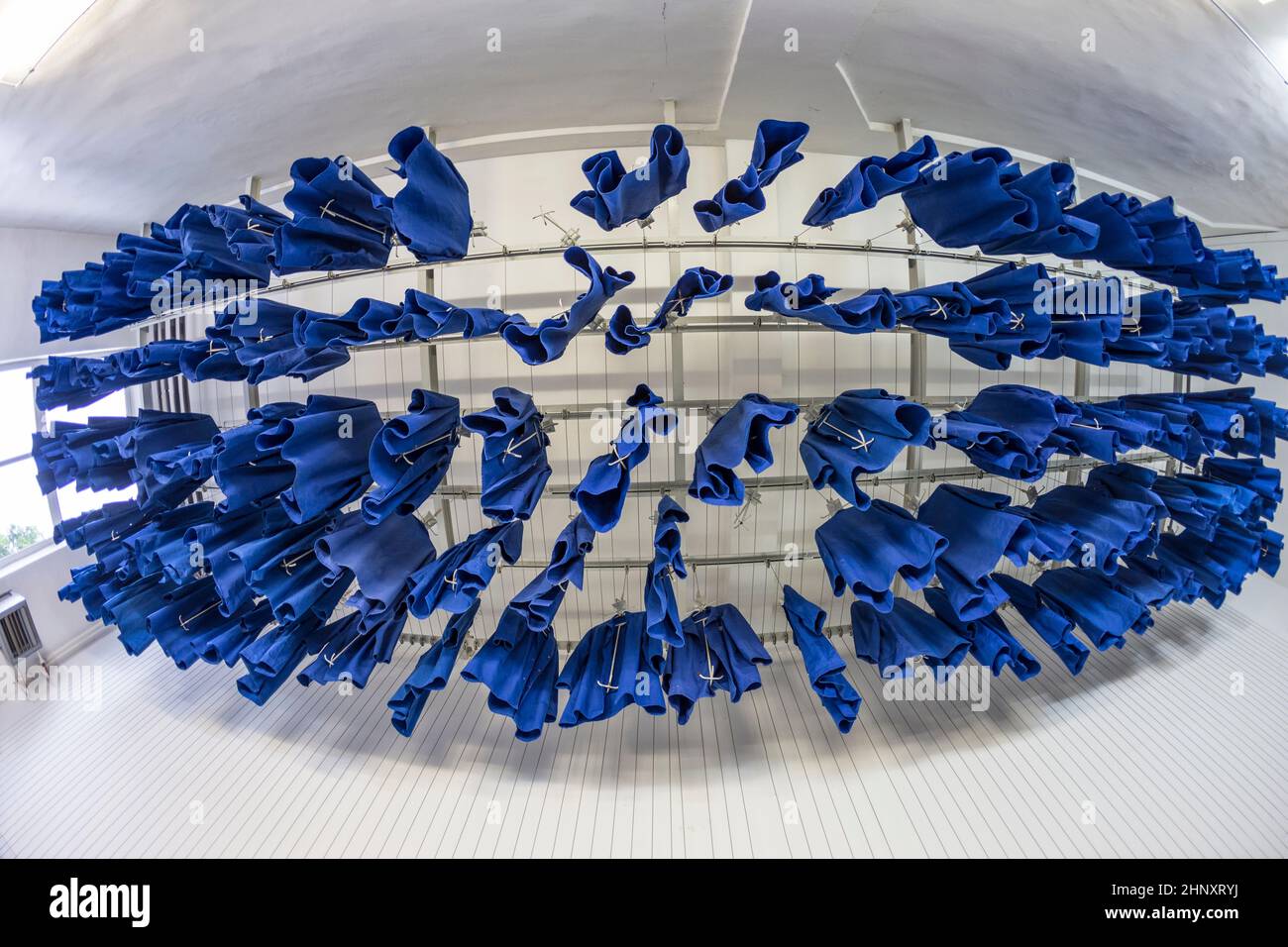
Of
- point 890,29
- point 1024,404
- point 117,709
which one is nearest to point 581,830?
point 1024,404

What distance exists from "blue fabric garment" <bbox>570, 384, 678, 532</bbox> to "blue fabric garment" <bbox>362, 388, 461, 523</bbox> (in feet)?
1.67

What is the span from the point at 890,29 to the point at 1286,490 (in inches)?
120

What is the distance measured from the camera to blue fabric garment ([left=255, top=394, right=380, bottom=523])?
1560 millimetres

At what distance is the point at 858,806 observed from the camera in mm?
1700

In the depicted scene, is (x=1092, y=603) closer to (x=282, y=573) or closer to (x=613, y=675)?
(x=613, y=675)

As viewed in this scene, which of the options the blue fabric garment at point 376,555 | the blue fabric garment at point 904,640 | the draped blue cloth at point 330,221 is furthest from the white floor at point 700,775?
the draped blue cloth at point 330,221

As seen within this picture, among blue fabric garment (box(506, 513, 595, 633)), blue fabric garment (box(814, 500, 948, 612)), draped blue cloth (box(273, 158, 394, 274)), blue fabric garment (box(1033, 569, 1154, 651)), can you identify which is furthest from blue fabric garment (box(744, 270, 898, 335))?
blue fabric garment (box(1033, 569, 1154, 651))

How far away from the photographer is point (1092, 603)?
1.94 metres

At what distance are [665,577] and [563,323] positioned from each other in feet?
2.68

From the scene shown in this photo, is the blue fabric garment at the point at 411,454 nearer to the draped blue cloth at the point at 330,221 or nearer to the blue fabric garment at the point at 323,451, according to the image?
the blue fabric garment at the point at 323,451

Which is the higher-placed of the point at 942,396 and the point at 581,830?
the point at 942,396

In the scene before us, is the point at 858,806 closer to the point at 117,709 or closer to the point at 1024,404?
the point at 1024,404

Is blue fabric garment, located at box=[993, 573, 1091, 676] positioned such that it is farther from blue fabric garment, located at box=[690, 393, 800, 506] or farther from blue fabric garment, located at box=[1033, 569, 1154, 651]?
blue fabric garment, located at box=[690, 393, 800, 506]

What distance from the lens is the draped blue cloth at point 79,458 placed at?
85.3 inches
